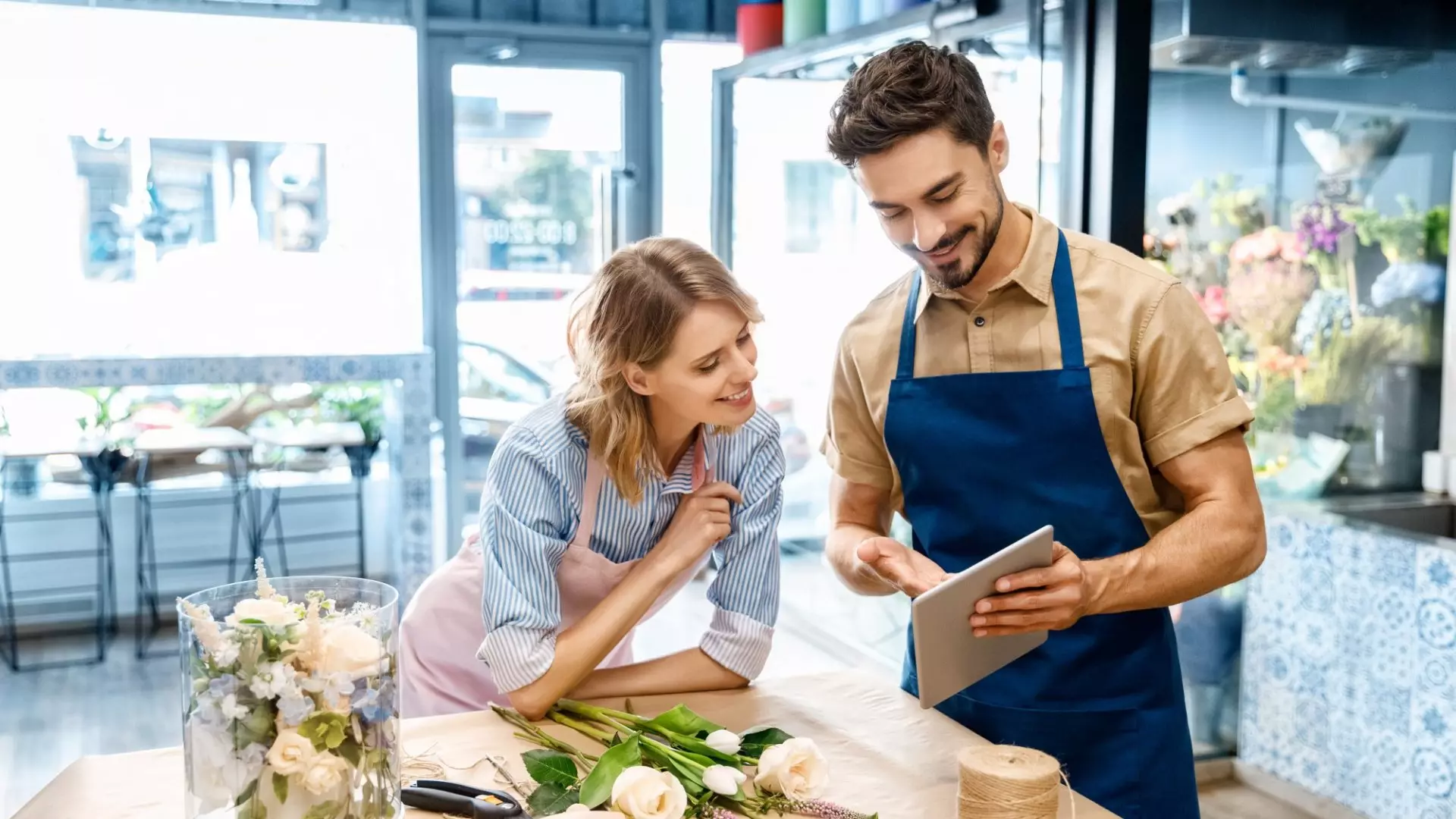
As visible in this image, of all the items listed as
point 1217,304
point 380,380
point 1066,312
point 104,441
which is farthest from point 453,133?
point 1066,312

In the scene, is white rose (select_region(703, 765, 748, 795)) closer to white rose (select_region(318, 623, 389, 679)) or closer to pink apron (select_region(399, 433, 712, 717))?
white rose (select_region(318, 623, 389, 679))

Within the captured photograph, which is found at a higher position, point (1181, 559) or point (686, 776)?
point (1181, 559)

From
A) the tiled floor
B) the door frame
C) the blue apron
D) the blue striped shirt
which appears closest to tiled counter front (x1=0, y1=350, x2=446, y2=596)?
the door frame

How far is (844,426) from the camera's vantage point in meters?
2.03

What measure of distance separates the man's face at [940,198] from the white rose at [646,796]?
78 cm

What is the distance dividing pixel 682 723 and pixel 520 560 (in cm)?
37

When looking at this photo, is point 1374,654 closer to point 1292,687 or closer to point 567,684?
point 1292,687

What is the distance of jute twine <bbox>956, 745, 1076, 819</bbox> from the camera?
1298 mm

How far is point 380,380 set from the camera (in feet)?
17.3

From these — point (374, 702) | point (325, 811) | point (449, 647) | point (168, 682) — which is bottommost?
point (168, 682)

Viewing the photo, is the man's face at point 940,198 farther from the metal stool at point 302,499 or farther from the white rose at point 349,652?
the metal stool at point 302,499

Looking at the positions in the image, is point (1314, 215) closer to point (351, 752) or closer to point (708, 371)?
point (708, 371)

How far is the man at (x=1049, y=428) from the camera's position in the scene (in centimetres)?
168

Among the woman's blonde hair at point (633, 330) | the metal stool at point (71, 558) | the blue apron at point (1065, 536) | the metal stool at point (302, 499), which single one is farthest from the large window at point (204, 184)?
the blue apron at point (1065, 536)
